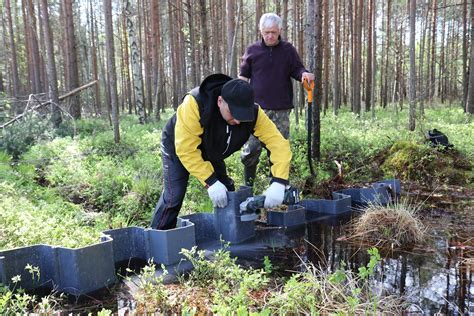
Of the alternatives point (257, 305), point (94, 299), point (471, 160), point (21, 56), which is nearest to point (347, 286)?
point (257, 305)

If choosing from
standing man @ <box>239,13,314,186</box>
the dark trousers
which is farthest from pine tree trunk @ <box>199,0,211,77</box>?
the dark trousers

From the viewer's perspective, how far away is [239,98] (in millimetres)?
2760

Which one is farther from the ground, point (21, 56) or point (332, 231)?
point (21, 56)

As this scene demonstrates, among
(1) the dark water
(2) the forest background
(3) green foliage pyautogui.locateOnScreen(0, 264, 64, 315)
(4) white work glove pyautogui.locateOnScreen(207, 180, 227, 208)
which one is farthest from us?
(2) the forest background

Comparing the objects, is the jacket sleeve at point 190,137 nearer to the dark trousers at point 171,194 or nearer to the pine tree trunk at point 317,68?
the dark trousers at point 171,194

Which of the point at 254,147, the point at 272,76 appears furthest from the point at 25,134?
the point at 272,76

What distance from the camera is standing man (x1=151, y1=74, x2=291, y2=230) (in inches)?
111

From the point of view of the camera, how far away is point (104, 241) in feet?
9.45

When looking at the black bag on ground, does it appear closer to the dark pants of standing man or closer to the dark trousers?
the dark pants of standing man

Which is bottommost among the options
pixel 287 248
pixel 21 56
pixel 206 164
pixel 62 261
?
pixel 287 248

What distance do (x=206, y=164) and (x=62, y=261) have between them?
4.32 ft

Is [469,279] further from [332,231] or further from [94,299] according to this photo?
[94,299]

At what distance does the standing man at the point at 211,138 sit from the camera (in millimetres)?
2816

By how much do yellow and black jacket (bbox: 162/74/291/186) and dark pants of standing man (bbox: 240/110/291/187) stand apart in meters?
1.10
